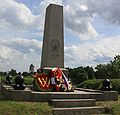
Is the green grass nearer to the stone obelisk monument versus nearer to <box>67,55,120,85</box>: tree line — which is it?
the stone obelisk monument

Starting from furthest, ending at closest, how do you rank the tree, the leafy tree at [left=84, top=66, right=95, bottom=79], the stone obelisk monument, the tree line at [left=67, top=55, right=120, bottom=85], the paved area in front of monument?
1. the tree
2. the leafy tree at [left=84, top=66, right=95, bottom=79]
3. the tree line at [left=67, top=55, right=120, bottom=85]
4. the stone obelisk monument
5. the paved area in front of monument

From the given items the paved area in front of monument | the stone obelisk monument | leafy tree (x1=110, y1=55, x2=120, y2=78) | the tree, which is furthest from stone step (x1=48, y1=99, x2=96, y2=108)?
the tree

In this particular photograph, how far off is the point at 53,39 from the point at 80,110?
7.20 metres

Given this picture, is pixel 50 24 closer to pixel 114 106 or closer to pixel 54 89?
pixel 54 89

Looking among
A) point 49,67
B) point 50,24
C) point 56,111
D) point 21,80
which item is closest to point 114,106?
point 56,111

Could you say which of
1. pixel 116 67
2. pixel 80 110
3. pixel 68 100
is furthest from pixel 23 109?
pixel 116 67

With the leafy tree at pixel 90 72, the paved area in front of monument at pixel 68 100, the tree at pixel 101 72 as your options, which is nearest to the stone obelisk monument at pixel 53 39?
the paved area in front of monument at pixel 68 100

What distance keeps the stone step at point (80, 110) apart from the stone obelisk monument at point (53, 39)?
636 centimetres

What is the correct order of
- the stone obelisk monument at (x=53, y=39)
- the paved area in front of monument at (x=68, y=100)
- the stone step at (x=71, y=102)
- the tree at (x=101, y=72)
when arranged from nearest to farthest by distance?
1. the paved area in front of monument at (x=68, y=100)
2. the stone step at (x=71, y=102)
3. the stone obelisk monument at (x=53, y=39)
4. the tree at (x=101, y=72)

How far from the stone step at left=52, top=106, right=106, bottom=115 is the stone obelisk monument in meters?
6.36

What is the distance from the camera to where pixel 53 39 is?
15.5 metres

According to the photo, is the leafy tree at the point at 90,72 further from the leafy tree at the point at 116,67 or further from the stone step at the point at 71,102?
the stone step at the point at 71,102

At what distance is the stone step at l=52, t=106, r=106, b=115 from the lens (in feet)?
28.3

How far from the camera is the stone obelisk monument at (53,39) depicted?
15315 mm
